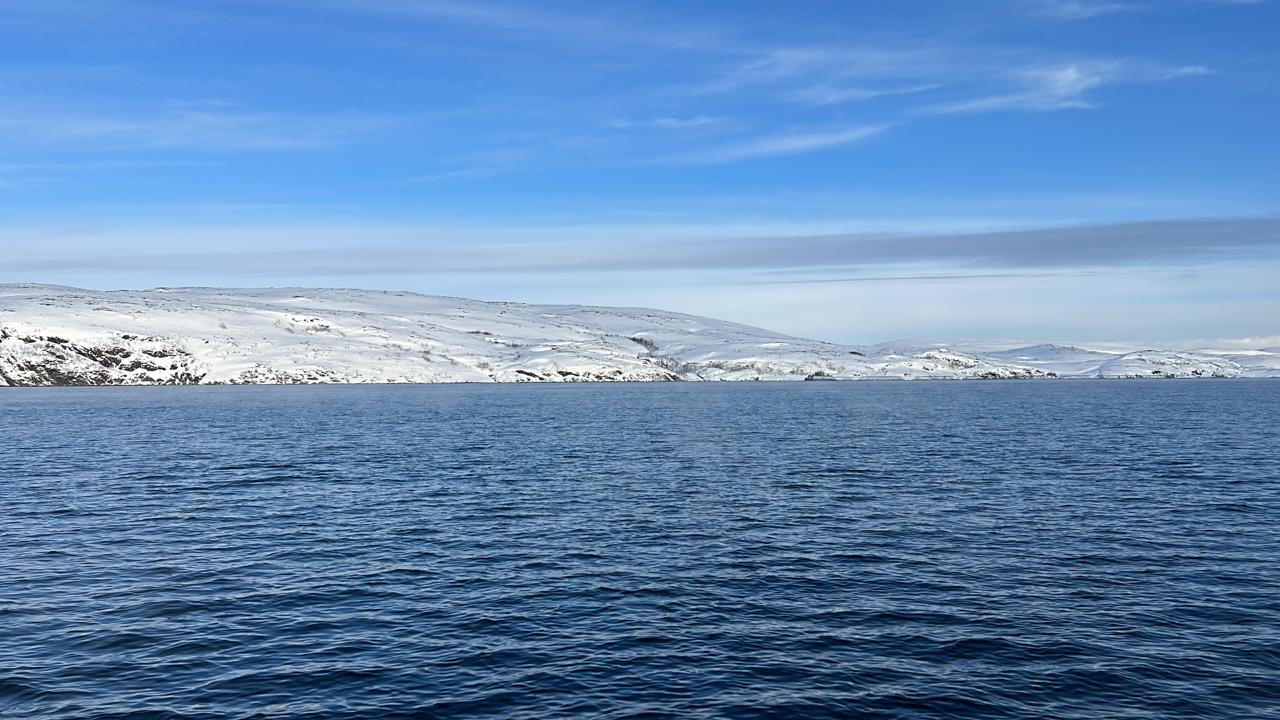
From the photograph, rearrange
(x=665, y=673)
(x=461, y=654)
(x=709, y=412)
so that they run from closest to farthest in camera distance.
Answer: (x=665, y=673) < (x=461, y=654) < (x=709, y=412)

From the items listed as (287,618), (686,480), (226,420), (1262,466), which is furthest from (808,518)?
(226,420)

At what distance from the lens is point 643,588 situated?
37656 mm

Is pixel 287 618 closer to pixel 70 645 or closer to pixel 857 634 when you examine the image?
pixel 70 645

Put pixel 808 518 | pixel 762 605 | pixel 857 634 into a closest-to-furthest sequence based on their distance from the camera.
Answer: pixel 857 634 → pixel 762 605 → pixel 808 518

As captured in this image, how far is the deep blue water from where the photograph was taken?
26.5 meters

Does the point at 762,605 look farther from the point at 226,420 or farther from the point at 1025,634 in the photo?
the point at 226,420

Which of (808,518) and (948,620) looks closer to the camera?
(948,620)

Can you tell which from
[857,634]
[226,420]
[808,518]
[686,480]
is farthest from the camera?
[226,420]

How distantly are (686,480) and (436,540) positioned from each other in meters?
26.2

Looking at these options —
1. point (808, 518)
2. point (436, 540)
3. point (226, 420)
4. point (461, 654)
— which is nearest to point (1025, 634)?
point (461, 654)

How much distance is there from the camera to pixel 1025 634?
1238 inches

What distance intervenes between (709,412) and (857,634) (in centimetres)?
13469

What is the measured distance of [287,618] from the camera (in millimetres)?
33656

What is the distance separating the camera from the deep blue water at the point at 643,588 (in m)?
26.5
